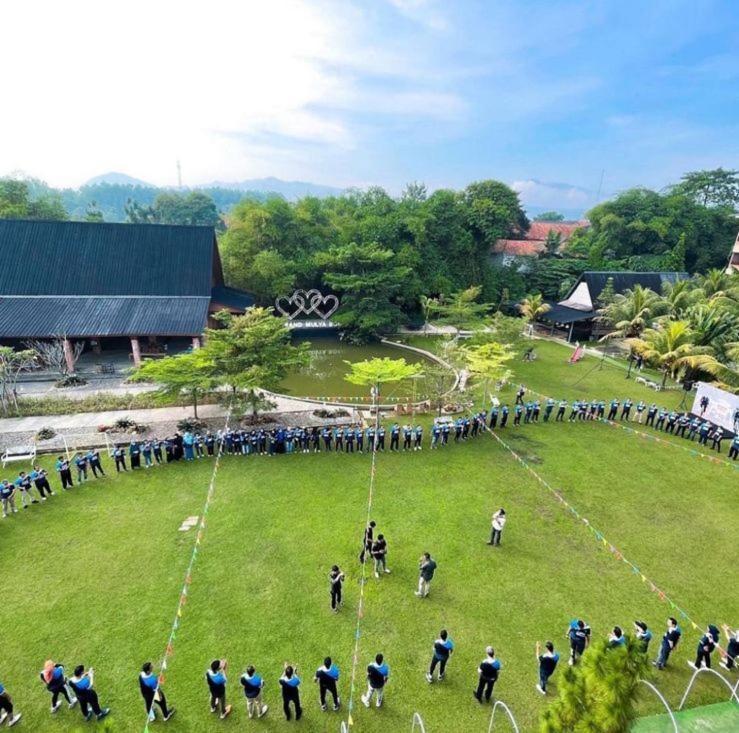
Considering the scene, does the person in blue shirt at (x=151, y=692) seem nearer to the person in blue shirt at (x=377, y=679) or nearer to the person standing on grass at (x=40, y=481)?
the person in blue shirt at (x=377, y=679)

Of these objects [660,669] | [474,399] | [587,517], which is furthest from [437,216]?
[660,669]

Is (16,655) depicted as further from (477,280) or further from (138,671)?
(477,280)

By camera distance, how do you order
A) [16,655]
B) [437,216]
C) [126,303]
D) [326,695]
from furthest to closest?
[437,216] → [126,303] → [16,655] → [326,695]

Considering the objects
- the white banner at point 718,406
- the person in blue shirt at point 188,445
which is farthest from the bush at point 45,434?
the white banner at point 718,406

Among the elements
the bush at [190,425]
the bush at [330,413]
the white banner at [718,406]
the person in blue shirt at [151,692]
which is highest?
the white banner at [718,406]

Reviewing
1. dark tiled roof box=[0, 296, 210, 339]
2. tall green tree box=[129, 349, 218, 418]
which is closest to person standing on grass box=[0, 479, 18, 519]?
tall green tree box=[129, 349, 218, 418]

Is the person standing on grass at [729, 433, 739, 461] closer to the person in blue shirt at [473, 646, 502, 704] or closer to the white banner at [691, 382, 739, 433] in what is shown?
the white banner at [691, 382, 739, 433]
